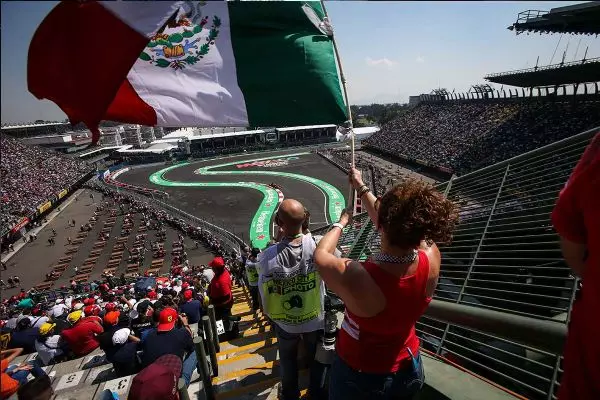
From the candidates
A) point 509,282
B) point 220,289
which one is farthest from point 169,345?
point 509,282

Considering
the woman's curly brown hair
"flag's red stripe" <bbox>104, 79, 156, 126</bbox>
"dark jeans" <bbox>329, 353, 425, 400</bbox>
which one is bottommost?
"dark jeans" <bbox>329, 353, 425, 400</bbox>

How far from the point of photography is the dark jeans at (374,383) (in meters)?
1.92

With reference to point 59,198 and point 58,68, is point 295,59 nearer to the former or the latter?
point 58,68

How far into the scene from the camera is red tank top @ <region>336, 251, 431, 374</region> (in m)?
1.73

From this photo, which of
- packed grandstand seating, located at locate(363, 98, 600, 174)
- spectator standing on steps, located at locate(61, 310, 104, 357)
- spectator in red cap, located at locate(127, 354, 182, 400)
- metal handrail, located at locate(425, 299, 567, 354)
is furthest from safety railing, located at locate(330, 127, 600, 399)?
packed grandstand seating, located at locate(363, 98, 600, 174)

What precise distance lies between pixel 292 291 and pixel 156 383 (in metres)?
1.22

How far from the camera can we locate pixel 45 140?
60.4m

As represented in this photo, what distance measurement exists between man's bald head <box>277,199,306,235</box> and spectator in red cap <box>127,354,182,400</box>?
1472 millimetres

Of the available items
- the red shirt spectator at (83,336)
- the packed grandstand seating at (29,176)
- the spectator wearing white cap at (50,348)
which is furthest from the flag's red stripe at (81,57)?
the packed grandstand seating at (29,176)

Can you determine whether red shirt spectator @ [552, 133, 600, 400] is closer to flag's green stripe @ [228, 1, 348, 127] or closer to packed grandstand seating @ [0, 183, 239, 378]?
flag's green stripe @ [228, 1, 348, 127]

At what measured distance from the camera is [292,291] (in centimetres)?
295

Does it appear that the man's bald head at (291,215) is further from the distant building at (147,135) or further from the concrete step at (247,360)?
the distant building at (147,135)

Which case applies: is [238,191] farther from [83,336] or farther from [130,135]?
[130,135]

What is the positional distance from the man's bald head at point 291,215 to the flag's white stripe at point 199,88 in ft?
5.73
